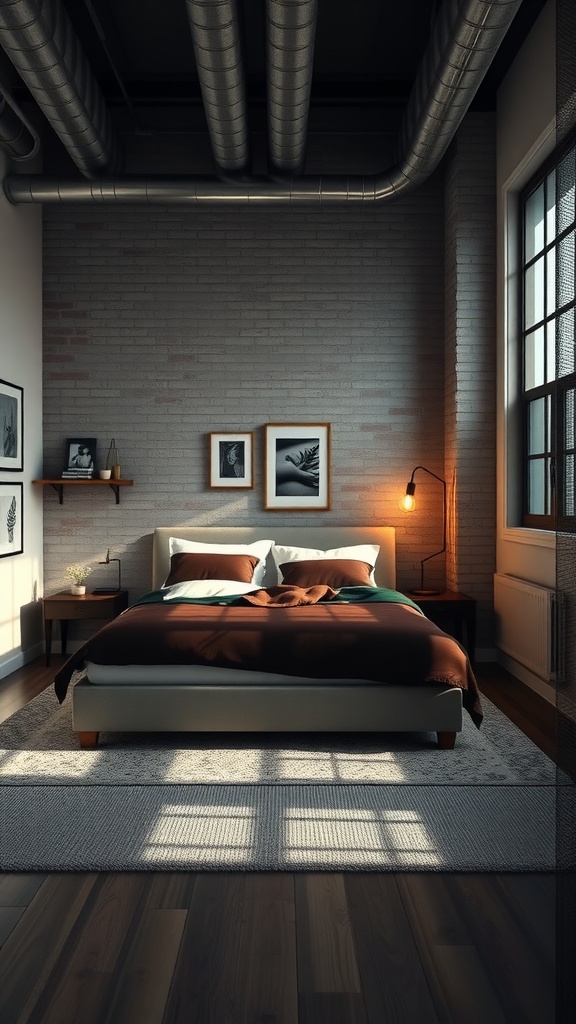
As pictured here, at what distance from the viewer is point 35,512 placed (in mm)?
6594

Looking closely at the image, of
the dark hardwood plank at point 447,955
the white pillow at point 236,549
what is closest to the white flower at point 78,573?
the white pillow at point 236,549

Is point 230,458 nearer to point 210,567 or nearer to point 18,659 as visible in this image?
point 210,567

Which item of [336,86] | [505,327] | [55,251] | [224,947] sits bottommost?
[224,947]

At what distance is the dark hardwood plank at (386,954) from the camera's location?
2029mm

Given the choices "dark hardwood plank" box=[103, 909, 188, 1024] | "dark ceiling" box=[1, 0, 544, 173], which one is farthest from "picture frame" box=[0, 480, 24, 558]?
"dark hardwood plank" box=[103, 909, 188, 1024]

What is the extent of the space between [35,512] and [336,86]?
3.95m

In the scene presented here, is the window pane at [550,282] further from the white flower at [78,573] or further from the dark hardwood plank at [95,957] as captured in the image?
the dark hardwood plank at [95,957]

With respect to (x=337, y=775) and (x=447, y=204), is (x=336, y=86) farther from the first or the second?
(x=337, y=775)

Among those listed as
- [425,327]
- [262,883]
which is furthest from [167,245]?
[262,883]

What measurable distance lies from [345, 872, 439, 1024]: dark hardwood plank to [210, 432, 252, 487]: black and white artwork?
14.1 feet

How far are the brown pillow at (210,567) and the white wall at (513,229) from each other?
188cm

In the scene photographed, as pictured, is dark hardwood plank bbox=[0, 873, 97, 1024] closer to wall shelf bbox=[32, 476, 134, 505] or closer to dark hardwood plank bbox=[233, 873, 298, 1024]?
dark hardwood plank bbox=[233, 873, 298, 1024]

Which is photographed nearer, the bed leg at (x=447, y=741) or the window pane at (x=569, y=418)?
the window pane at (x=569, y=418)

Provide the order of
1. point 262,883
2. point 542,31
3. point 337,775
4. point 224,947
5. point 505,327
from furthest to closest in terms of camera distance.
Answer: point 505,327, point 542,31, point 337,775, point 262,883, point 224,947
